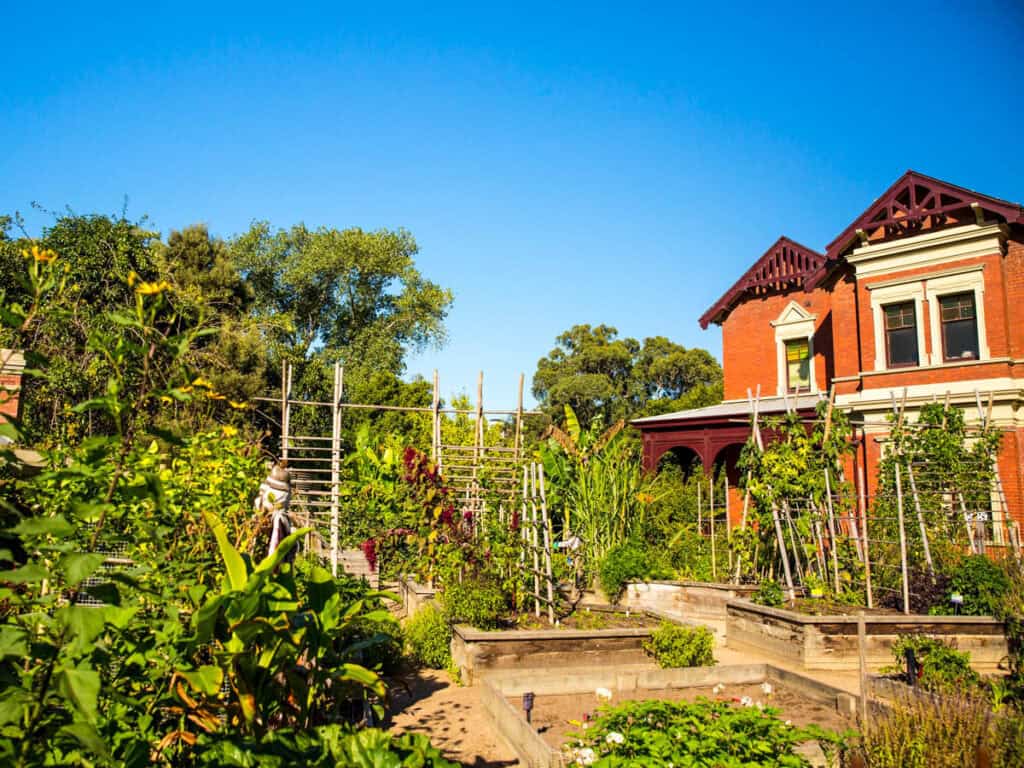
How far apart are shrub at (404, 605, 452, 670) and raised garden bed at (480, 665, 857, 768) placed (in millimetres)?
926

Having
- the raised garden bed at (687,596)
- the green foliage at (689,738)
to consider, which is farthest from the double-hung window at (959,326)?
the green foliage at (689,738)

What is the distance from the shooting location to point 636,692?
281 inches

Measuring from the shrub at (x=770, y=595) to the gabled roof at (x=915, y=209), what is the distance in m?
10.1

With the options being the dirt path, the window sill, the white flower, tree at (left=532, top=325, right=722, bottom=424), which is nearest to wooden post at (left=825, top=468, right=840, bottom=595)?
the dirt path

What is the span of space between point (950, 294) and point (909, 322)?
1013 mm

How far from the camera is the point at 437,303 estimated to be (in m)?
36.1

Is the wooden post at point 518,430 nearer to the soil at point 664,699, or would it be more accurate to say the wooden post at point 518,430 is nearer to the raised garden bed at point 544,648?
the raised garden bed at point 544,648

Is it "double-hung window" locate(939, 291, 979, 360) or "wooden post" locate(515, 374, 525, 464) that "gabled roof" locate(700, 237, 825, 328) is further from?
"wooden post" locate(515, 374, 525, 464)

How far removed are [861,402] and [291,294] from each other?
2684cm

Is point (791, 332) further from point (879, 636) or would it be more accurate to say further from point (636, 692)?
point (636, 692)

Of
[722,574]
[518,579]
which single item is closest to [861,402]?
[722,574]

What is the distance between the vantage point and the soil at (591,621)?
883 cm

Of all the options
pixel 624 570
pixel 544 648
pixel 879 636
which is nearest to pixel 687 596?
pixel 624 570

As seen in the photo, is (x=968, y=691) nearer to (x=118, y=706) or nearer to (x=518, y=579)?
(x=518, y=579)
